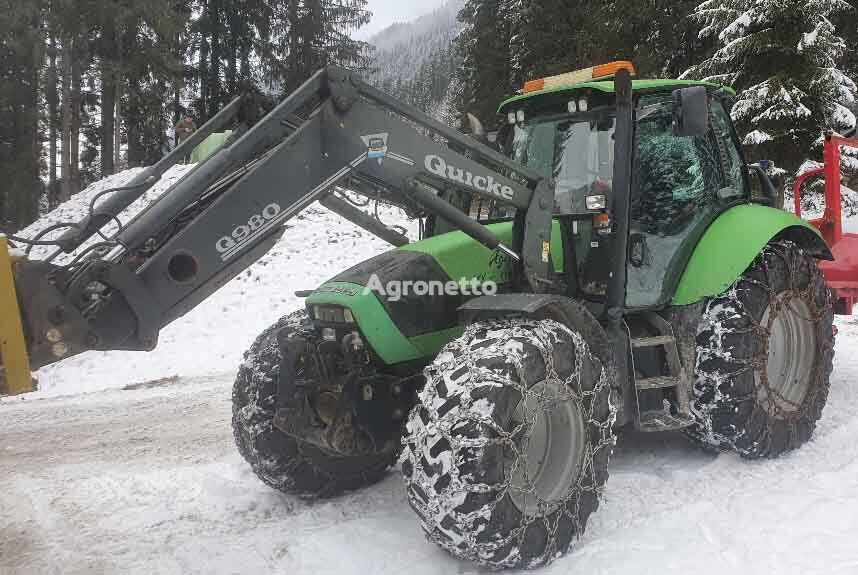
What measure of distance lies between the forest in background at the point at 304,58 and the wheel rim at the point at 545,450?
10.6 metres

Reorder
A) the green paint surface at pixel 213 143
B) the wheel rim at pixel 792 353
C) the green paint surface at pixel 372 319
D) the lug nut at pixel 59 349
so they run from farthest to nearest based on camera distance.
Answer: the wheel rim at pixel 792 353
the green paint surface at pixel 372 319
the green paint surface at pixel 213 143
the lug nut at pixel 59 349

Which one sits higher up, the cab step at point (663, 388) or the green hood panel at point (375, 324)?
the green hood panel at point (375, 324)

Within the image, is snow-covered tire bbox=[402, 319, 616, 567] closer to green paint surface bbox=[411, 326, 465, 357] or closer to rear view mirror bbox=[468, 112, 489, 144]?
green paint surface bbox=[411, 326, 465, 357]

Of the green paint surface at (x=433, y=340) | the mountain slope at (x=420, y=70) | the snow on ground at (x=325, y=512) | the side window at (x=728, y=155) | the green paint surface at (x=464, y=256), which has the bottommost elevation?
the snow on ground at (x=325, y=512)

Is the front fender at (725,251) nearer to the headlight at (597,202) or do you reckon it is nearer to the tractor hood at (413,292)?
the headlight at (597,202)

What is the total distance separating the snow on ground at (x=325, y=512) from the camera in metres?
3.27

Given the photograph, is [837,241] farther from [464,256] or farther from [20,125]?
[20,125]

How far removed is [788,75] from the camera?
13.0 meters

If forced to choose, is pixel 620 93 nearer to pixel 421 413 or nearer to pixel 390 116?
pixel 390 116

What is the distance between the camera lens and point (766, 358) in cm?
444

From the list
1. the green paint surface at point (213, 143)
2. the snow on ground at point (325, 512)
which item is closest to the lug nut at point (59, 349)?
the green paint surface at point (213, 143)

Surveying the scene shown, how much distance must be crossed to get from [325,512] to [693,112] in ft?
9.81

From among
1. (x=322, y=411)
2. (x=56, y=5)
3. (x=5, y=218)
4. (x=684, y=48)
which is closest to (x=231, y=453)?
(x=322, y=411)

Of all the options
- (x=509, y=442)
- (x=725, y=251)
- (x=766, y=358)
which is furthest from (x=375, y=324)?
(x=766, y=358)
